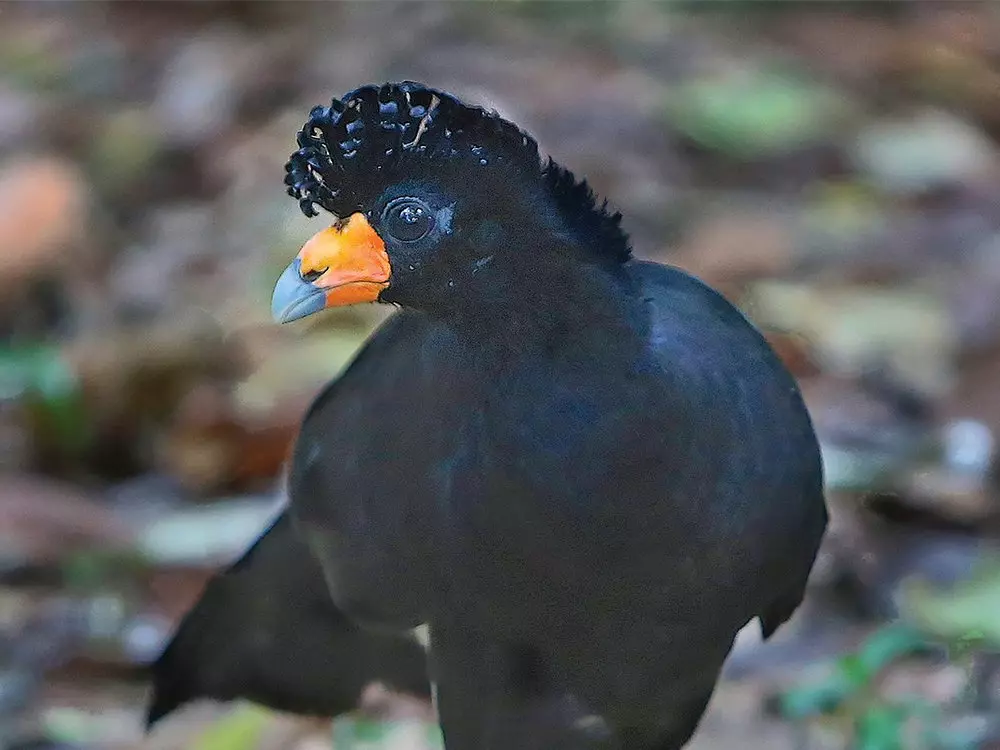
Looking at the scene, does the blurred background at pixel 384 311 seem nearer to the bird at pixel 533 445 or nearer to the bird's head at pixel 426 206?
the bird at pixel 533 445

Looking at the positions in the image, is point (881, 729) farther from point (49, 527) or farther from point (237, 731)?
point (49, 527)

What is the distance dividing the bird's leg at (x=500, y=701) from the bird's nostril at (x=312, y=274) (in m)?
0.63

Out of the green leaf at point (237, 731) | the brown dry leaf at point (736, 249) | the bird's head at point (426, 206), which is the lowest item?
the brown dry leaf at point (736, 249)

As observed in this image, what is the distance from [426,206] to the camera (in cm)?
230

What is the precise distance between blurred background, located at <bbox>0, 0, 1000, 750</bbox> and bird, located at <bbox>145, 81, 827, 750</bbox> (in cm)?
78

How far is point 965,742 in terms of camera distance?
324 cm

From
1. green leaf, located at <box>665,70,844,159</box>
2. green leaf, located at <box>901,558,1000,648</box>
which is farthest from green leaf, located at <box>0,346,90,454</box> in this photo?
green leaf, located at <box>665,70,844,159</box>

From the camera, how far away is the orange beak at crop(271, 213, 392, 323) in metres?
2.34

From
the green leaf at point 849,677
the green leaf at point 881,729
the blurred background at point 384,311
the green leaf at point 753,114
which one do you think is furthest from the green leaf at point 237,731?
the green leaf at point 753,114

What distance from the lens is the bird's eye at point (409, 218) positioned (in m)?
2.30

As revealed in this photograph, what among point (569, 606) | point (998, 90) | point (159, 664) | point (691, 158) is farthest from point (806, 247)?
point (569, 606)

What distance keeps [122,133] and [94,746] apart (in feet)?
10.8

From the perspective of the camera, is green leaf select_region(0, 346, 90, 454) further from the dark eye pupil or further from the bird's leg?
the dark eye pupil

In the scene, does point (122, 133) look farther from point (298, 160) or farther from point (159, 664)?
point (298, 160)
